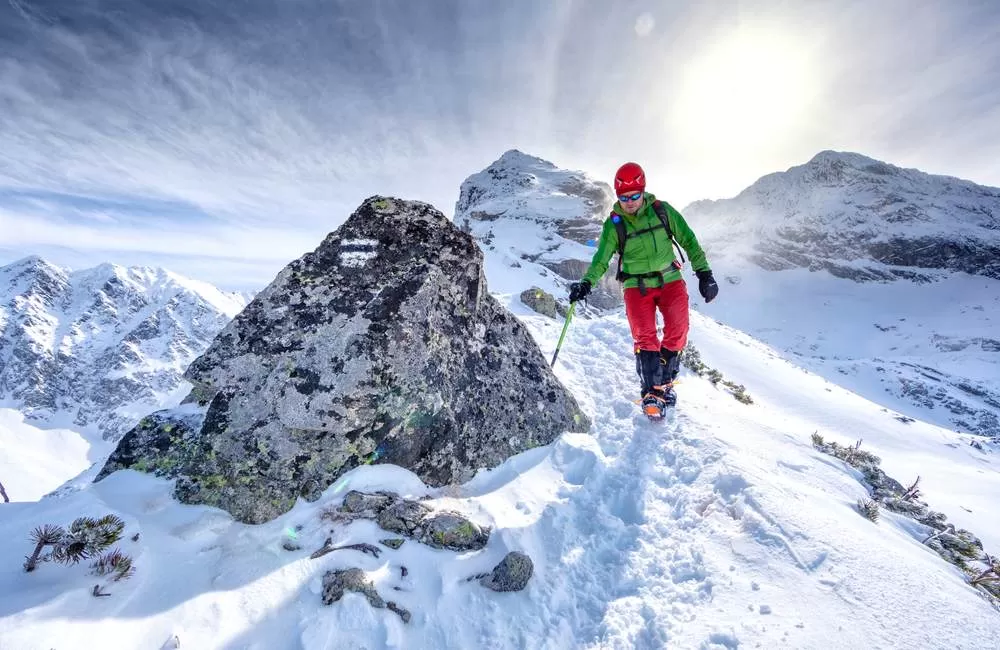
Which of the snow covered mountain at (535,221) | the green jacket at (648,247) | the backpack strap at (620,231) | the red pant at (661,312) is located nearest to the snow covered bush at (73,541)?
the green jacket at (648,247)

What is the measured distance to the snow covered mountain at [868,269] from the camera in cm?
6781

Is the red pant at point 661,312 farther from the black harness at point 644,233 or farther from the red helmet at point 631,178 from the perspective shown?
the red helmet at point 631,178

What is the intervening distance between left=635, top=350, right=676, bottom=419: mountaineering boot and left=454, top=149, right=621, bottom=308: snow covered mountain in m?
23.2

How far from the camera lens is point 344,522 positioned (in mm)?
3625

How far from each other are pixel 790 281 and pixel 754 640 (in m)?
122

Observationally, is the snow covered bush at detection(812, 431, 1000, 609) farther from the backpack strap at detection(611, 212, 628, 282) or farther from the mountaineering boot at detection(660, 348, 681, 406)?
the backpack strap at detection(611, 212, 628, 282)

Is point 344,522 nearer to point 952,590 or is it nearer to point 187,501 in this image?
point 187,501

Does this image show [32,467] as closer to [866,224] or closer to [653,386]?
[653,386]

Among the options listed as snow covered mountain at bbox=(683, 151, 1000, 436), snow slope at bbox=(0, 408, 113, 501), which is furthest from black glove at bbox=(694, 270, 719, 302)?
snow slope at bbox=(0, 408, 113, 501)

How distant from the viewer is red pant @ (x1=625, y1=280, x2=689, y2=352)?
20.9 feet

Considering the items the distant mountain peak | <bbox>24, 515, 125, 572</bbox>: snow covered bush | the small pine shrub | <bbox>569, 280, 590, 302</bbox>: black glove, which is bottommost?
the small pine shrub

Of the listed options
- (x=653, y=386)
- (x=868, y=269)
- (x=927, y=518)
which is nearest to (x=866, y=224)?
(x=868, y=269)

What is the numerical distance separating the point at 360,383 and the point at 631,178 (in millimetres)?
4771

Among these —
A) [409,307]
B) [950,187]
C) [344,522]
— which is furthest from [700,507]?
[950,187]
